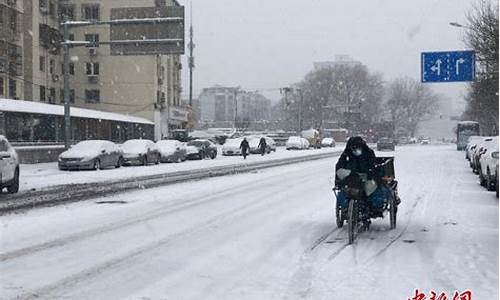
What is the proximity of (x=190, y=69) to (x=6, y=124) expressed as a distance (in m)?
34.0

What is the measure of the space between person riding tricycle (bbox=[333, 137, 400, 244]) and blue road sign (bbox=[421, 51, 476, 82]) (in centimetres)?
2019

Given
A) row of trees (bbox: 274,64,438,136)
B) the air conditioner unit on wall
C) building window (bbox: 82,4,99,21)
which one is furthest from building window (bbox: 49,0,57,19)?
row of trees (bbox: 274,64,438,136)

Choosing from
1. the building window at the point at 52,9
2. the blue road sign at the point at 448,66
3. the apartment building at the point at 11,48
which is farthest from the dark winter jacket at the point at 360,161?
the building window at the point at 52,9

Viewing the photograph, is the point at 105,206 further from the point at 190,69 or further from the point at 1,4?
the point at 190,69

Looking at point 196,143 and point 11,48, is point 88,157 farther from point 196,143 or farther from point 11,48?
point 11,48

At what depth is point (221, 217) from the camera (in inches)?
489

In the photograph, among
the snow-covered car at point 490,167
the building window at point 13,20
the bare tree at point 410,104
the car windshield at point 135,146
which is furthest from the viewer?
the bare tree at point 410,104

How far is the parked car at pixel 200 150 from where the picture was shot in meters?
42.9

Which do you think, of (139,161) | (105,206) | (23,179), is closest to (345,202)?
(105,206)

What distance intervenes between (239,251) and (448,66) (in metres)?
23.2

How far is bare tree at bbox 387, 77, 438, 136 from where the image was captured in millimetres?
127875

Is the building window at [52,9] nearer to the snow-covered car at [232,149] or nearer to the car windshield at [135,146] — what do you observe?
the snow-covered car at [232,149]

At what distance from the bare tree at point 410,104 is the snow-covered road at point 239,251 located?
379 feet

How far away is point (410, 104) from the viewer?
128m
